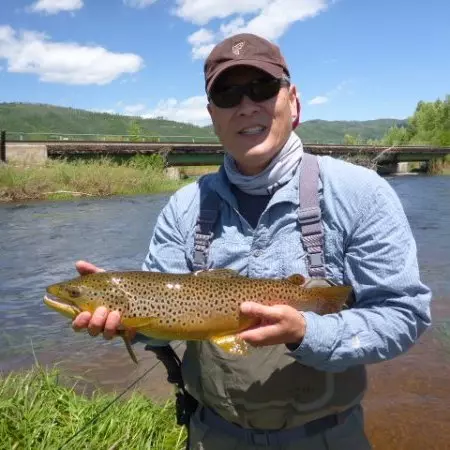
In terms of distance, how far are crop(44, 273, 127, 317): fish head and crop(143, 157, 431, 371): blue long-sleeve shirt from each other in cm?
45

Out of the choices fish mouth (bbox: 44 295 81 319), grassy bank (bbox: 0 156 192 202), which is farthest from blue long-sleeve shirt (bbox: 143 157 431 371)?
grassy bank (bbox: 0 156 192 202)

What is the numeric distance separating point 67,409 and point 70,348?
3109 millimetres

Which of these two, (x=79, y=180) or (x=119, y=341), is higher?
(x=119, y=341)

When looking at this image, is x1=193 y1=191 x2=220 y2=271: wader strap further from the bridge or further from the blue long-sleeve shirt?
the bridge

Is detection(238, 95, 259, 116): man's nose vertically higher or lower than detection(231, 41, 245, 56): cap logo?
lower

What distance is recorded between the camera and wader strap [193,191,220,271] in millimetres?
2695

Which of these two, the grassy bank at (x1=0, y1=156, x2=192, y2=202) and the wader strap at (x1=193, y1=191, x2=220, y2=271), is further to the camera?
the grassy bank at (x1=0, y1=156, x2=192, y2=202)

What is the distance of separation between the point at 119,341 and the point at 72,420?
340 centimetres

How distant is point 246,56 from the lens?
2523mm

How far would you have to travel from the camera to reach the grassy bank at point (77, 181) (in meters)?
31.0

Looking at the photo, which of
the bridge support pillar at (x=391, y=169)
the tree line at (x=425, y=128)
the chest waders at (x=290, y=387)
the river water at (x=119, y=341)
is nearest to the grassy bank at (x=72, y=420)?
the river water at (x=119, y=341)

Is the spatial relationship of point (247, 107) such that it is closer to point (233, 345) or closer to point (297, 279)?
point (297, 279)

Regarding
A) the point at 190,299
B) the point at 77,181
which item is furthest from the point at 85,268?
the point at 77,181

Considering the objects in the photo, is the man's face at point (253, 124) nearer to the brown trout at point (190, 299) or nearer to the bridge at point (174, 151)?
the brown trout at point (190, 299)
